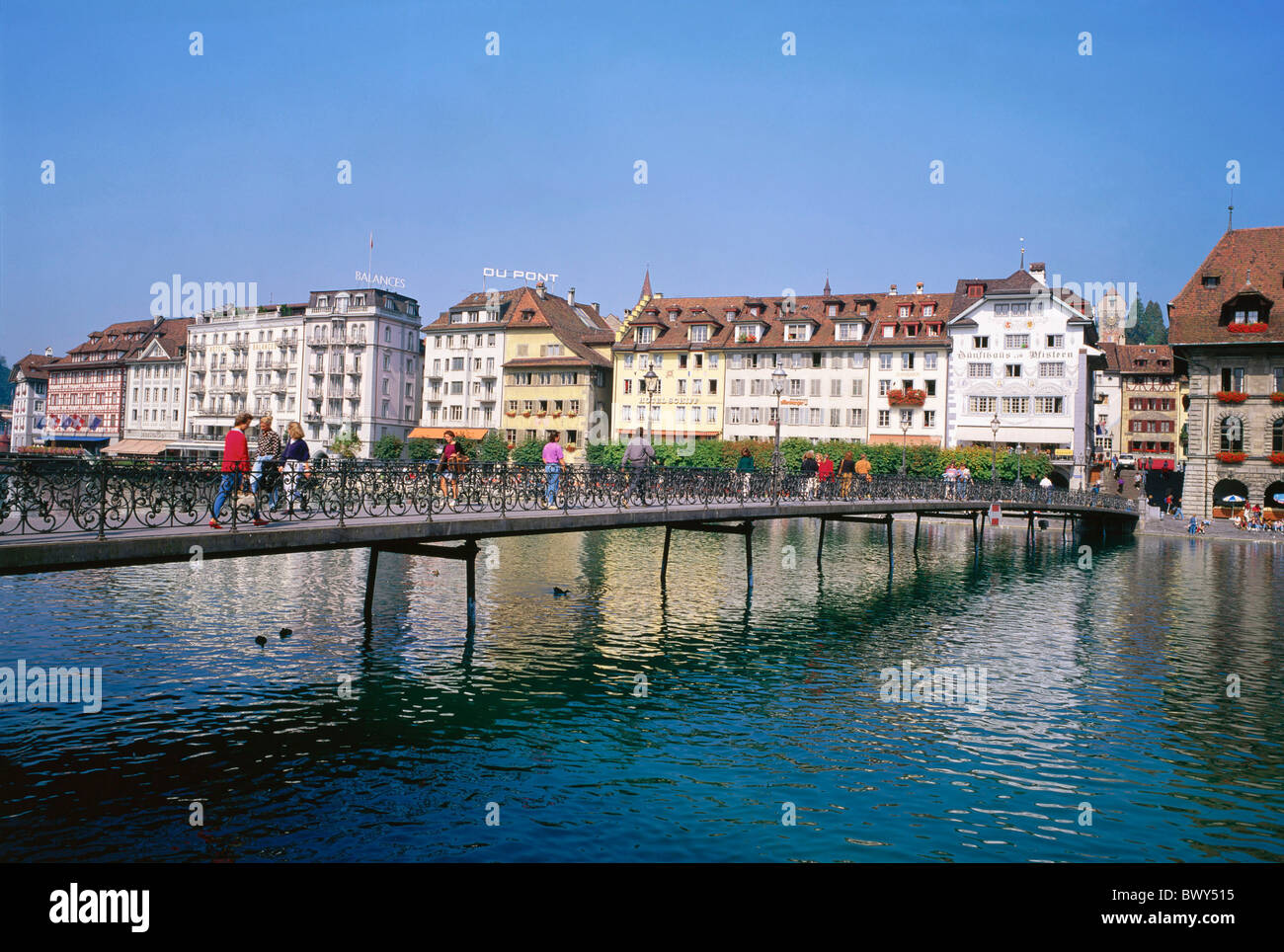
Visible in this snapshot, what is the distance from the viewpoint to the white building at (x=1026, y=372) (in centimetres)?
8044

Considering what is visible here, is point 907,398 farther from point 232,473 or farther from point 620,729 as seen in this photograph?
point 232,473

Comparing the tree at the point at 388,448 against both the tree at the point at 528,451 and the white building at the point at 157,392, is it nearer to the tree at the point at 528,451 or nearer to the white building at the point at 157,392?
the tree at the point at 528,451

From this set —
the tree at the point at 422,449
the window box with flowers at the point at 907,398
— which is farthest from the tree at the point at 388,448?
the window box with flowers at the point at 907,398

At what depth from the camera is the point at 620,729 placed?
1761 centimetres

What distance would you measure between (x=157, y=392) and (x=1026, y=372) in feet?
343

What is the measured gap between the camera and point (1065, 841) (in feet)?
41.8

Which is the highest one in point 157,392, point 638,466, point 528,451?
point 157,392

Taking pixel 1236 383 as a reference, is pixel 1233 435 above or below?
below

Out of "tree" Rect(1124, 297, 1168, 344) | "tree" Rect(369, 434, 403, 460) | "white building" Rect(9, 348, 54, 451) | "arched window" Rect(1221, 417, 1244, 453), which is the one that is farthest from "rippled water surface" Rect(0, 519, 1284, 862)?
"tree" Rect(1124, 297, 1168, 344)

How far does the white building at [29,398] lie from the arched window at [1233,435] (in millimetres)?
141437

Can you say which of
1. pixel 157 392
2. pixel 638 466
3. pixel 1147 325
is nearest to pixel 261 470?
pixel 638 466

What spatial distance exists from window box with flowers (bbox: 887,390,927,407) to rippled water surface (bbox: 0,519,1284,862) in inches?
2054
